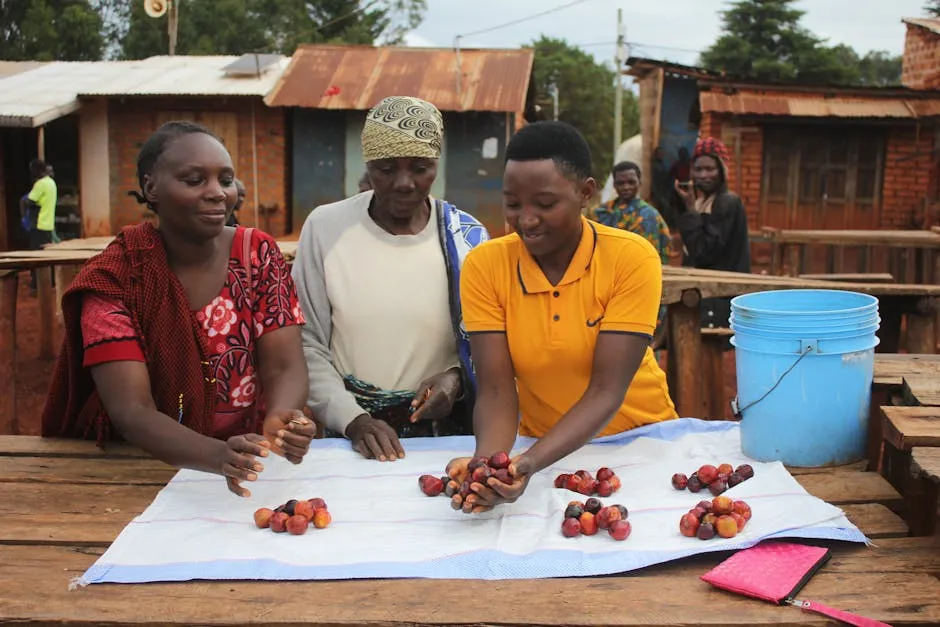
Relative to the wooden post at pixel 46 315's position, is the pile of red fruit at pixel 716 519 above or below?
above

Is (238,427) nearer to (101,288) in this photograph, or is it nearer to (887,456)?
(101,288)

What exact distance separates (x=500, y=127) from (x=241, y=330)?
10.8 m

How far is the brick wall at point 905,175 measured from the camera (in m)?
13.6

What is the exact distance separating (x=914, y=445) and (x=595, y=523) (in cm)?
76

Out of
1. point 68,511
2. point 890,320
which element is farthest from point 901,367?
point 890,320

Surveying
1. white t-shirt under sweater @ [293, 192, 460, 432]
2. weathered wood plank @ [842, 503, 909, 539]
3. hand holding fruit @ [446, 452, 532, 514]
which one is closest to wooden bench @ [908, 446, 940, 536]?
weathered wood plank @ [842, 503, 909, 539]

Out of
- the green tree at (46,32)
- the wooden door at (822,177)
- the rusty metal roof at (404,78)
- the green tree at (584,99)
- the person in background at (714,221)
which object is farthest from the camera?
the green tree at (584,99)

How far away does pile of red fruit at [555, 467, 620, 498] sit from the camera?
2.22 m

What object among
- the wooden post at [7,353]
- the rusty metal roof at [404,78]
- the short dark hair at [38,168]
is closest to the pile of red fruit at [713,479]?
the wooden post at [7,353]

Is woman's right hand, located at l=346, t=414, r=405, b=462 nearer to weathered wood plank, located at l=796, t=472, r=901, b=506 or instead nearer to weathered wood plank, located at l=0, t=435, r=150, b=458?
weathered wood plank, located at l=0, t=435, r=150, b=458

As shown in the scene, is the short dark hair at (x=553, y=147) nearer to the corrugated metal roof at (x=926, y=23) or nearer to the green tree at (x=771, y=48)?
the corrugated metal roof at (x=926, y=23)

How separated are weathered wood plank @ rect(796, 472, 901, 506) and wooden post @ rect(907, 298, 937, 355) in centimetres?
326

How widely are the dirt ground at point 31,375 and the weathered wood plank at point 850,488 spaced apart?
3.91m

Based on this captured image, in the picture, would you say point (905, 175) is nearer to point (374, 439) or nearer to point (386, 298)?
point (386, 298)
